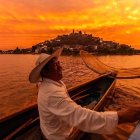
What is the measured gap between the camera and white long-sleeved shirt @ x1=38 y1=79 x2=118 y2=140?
9.59 ft

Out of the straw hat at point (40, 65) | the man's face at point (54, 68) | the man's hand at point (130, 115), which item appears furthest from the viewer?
the man's face at point (54, 68)

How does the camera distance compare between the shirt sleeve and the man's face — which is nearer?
the shirt sleeve

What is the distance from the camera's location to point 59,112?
3.12m

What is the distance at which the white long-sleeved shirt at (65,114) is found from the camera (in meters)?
2.92

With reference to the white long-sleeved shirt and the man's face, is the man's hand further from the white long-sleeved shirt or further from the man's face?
the man's face

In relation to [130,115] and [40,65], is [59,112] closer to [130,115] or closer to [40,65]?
[40,65]

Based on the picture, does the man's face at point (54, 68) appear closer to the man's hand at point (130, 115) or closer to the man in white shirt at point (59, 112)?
the man in white shirt at point (59, 112)

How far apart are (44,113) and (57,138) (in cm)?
60

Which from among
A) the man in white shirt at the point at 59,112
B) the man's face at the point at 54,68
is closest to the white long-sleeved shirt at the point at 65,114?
the man in white shirt at the point at 59,112

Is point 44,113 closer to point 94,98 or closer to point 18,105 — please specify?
point 94,98

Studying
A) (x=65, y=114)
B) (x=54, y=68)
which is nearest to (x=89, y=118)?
(x=65, y=114)

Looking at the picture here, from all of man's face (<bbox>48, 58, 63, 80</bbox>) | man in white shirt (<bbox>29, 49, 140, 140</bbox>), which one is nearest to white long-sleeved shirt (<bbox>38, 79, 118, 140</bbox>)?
man in white shirt (<bbox>29, 49, 140, 140</bbox>)

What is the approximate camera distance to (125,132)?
945 centimetres

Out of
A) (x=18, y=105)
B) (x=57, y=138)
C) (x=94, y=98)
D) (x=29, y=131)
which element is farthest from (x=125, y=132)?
(x=18, y=105)
